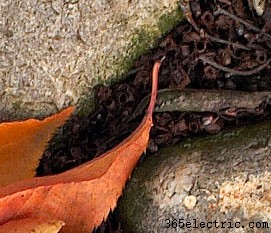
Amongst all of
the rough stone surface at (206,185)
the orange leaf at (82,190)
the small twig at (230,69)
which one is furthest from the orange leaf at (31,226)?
the small twig at (230,69)

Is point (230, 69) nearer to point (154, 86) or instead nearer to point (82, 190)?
point (154, 86)

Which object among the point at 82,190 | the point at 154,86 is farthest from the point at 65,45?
the point at 82,190

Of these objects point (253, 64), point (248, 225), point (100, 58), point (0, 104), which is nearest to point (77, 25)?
point (100, 58)

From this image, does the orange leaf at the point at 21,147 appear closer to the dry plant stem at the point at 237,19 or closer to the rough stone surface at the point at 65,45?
the rough stone surface at the point at 65,45

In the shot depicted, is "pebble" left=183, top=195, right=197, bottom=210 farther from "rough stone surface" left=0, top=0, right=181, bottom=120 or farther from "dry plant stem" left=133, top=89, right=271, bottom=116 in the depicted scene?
"rough stone surface" left=0, top=0, right=181, bottom=120

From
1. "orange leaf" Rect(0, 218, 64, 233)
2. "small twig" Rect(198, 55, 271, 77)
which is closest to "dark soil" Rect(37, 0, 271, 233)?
"small twig" Rect(198, 55, 271, 77)

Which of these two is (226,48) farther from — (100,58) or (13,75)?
(13,75)
